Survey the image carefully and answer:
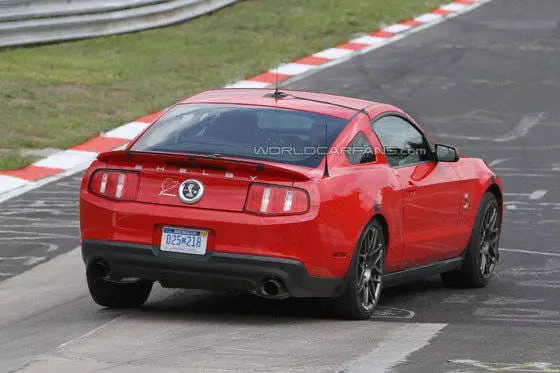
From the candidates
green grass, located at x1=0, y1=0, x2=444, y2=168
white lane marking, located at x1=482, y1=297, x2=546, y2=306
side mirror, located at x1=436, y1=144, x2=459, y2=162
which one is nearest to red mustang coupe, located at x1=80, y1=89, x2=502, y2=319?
side mirror, located at x1=436, y1=144, x2=459, y2=162

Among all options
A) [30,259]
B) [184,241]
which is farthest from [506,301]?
[30,259]

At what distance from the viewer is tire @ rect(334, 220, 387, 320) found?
345 inches

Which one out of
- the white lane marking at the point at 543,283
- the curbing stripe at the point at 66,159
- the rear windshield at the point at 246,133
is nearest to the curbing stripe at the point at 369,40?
the curbing stripe at the point at 66,159

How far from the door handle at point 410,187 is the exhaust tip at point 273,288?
1371 millimetres

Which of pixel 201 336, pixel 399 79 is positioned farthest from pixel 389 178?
pixel 399 79

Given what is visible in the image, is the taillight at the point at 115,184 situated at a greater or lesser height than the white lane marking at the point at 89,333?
greater

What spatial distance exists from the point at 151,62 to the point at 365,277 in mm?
13299

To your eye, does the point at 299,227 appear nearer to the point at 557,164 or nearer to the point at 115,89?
the point at 557,164

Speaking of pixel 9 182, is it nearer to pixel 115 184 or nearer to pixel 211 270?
pixel 115 184

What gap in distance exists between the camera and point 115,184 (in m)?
8.71

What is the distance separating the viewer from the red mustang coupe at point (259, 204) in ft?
27.6

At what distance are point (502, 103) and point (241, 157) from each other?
11.8 metres

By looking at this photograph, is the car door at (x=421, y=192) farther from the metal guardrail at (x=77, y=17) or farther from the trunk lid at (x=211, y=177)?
the metal guardrail at (x=77, y=17)

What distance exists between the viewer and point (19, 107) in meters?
17.9
